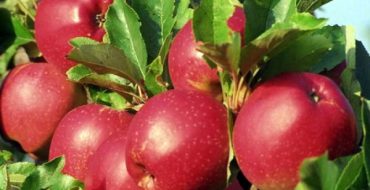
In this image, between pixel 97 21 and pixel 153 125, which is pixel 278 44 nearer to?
pixel 153 125

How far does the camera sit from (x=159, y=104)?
1.15 metres

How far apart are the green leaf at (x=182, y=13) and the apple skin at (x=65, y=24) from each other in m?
0.13

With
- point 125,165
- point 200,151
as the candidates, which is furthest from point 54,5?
point 200,151

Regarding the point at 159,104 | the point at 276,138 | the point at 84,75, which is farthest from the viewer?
the point at 84,75

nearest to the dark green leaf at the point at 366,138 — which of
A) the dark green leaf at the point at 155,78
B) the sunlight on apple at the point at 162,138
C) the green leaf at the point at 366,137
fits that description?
the green leaf at the point at 366,137

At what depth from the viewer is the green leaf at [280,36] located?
3.46ft

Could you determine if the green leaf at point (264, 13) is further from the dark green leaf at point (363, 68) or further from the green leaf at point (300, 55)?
the dark green leaf at point (363, 68)

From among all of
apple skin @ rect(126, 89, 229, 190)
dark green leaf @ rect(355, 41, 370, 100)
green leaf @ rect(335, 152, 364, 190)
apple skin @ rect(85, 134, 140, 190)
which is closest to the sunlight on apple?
apple skin @ rect(126, 89, 229, 190)

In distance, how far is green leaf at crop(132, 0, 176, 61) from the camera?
1390mm

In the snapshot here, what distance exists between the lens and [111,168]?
1.22 m

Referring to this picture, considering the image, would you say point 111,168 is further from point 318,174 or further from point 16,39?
point 16,39

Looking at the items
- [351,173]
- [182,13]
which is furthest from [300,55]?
[182,13]

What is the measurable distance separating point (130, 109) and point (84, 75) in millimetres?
92

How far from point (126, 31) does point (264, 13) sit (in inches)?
10.4
